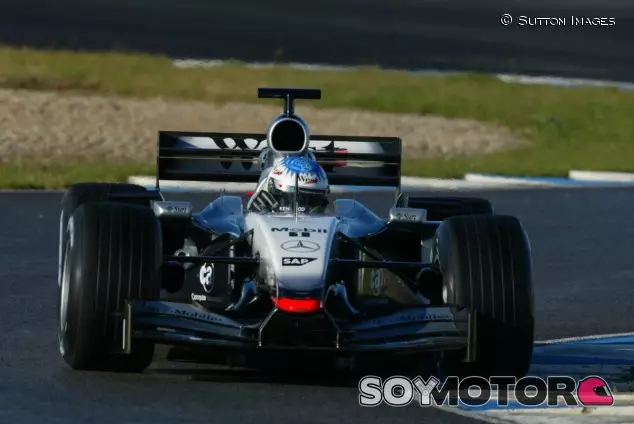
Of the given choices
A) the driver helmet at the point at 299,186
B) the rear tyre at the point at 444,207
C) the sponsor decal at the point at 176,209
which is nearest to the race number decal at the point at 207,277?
the sponsor decal at the point at 176,209

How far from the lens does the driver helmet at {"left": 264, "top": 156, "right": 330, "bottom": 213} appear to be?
1006 cm

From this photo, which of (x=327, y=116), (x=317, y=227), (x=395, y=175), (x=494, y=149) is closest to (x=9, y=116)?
(x=327, y=116)

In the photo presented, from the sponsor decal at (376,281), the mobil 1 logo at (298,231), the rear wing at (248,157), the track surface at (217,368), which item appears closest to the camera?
the track surface at (217,368)

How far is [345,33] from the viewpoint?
37.7 m

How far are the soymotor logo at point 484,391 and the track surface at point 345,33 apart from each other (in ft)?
77.6

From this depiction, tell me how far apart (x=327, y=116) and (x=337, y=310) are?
55.4ft

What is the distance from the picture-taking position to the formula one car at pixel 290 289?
8766 millimetres

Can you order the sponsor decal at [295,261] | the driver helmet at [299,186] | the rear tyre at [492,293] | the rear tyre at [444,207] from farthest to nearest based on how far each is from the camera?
the rear tyre at [444,207]
the driver helmet at [299,186]
the sponsor decal at [295,261]
the rear tyre at [492,293]

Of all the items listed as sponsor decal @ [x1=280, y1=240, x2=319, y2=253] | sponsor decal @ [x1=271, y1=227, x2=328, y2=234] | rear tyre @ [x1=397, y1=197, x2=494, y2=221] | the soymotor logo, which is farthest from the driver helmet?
rear tyre @ [x1=397, y1=197, x2=494, y2=221]

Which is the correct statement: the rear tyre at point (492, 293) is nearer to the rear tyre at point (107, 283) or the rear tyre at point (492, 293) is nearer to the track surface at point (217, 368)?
the track surface at point (217, 368)

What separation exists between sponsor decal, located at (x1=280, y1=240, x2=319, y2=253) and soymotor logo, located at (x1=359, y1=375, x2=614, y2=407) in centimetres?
74

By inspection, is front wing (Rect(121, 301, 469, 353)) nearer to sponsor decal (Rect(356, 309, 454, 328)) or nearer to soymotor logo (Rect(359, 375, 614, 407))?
sponsor decal (Rect(356, 309, 454, 328))

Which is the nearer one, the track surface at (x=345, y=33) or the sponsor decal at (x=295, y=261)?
the sponsor decal at (x=295, y=261)

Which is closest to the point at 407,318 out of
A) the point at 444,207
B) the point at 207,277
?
the point at 207,277
